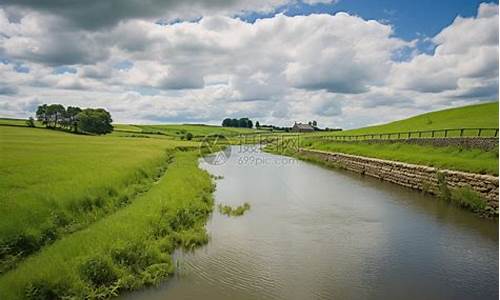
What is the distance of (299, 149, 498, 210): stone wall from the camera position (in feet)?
59.2

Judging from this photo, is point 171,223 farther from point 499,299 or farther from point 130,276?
point 499,299

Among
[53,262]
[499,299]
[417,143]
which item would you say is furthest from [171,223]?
[417,143]

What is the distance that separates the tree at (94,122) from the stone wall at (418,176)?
73.4m

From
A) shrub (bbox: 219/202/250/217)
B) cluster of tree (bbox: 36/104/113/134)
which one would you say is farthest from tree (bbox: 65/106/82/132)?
shrub (bbox: 219/202/250/217)

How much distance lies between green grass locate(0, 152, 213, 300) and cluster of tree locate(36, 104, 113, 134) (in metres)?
89.1

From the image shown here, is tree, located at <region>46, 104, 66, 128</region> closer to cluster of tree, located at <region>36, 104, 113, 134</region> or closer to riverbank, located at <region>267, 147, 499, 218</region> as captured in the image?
cluster of tree, located at <region>36, 104, 113, 134</region>

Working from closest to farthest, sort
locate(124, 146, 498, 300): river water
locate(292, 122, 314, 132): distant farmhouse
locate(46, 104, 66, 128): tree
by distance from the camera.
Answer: locate(124, 146, 498, 300): river water → locate(46, 104, 66, 128): tree → locate(292, 122, 314, 132): distant farmhouse

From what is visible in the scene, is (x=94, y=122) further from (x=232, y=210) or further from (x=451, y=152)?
(x=232, y=210)

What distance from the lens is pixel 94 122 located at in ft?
321

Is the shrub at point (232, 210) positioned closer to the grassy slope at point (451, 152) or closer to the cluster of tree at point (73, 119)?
the grassy slope at point (451, 152)

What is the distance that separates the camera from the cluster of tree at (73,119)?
94562 millimetres

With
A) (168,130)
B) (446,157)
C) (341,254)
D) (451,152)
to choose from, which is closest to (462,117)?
(451,152)

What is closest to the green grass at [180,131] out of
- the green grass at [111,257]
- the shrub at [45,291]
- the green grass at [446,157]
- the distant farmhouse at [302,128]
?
the distant farmhouse at [302,128]

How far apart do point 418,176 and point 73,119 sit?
9649 cm
